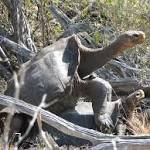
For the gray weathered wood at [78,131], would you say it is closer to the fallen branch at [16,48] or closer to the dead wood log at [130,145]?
the dead wood log at [130,145]

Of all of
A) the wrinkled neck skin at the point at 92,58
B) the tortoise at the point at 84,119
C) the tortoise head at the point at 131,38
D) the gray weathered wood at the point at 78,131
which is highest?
the tortoise head at the point at 131,38

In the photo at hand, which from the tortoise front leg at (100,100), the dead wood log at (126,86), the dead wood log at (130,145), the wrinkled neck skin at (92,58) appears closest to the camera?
the dead wood log at (130,145)

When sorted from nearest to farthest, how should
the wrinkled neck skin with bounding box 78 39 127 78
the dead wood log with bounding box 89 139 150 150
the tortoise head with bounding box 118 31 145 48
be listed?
the dead wood log with bounding box 89 139 150 150 → the tortoise head with bounding box 118 31 145 48 → the wrinkled neck skin with bounding box 78 39 127 78

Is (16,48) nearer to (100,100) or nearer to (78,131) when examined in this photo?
(100,100)

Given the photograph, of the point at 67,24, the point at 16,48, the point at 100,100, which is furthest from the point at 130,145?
the point at 67,24

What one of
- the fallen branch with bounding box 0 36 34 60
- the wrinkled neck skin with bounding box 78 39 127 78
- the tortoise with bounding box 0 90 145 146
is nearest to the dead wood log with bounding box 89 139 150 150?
the tortoise with bounding box 0 90 145 146

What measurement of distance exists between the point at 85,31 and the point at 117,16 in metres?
0.43

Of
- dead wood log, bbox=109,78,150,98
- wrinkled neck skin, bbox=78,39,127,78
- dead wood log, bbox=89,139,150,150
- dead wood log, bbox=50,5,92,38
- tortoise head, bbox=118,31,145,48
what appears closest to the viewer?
dead wood log, bbox=89,139,150,150

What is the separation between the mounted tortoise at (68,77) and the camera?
5680 millimetres

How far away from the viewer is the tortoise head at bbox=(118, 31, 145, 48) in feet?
17.9

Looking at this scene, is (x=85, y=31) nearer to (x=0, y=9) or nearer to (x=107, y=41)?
(x=107, y=41)

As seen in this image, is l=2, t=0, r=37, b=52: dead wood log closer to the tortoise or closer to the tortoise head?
the tortoise

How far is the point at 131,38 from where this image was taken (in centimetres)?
554

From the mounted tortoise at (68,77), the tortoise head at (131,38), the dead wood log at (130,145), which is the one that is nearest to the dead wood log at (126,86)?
the mounted tortoise at (68,77)
